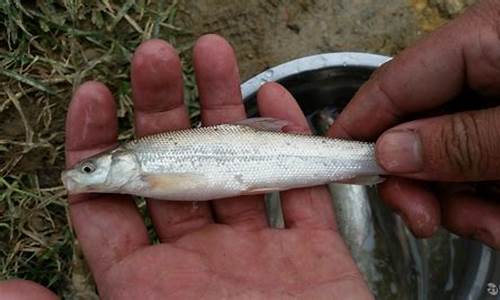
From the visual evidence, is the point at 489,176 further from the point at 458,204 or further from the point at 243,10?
the point at 243,10

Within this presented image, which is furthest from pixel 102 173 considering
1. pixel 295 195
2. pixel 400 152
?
pixel 400 152

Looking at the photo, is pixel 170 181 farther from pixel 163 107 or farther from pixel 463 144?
pixel 463 144

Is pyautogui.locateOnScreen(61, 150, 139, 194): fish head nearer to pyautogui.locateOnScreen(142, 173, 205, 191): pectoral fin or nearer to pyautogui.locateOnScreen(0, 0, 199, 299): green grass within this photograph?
pyautogui.locateOnScreen(142, 173, 205, 191): pectoral fin

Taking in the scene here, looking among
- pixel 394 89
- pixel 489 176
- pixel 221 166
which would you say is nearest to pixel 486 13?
pixel 394 89

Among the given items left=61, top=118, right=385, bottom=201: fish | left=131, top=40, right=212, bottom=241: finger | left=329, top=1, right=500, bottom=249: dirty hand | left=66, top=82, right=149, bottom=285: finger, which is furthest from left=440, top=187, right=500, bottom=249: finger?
left=66, top=82, right=149, bottom=285: finger

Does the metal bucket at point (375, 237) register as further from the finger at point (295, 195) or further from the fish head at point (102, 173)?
the fish head at point (102, 173)
